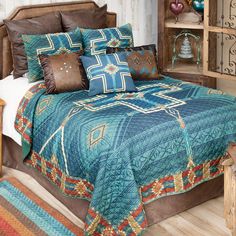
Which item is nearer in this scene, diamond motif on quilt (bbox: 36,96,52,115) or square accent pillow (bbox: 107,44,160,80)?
diamond motif on quilt (bbox: 36,96,52,115)

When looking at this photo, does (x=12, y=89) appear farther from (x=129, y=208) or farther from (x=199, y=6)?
(x=199, y=6)

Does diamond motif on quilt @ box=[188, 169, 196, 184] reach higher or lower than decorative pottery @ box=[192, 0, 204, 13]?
lower

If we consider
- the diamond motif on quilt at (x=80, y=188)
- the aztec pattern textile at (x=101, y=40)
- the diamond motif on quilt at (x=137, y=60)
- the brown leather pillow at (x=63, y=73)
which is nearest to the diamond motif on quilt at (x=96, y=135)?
the diamond motif on quilt at (x=80, y=188)

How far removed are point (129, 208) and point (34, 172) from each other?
3.37 feet

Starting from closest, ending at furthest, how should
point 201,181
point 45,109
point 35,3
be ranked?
point 201,181 < point 45,109 < point 35,3

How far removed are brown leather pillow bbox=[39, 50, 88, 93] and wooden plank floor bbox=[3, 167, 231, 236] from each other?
2.37 feet

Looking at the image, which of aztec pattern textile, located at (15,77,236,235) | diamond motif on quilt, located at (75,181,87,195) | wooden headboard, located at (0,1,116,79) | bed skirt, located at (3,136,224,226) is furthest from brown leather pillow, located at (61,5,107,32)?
diamond motif on quilt, located at (75,181,87,195)

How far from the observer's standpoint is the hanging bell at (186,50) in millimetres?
4605

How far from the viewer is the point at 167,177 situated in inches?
119

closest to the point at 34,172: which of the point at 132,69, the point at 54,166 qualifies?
the point at 54,166

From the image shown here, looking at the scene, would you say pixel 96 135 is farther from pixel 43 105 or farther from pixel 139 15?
pixel 139 15

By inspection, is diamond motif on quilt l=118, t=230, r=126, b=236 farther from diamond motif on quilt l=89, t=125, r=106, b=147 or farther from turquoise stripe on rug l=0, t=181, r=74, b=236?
diamond motif on quilt l=89, t=125, r=106, b=147

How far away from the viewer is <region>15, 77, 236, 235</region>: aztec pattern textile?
2.85 metres

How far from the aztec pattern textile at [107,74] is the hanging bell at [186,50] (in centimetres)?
116
